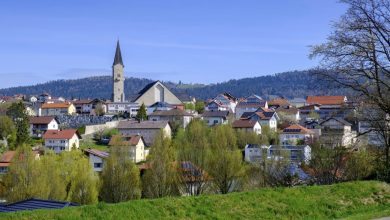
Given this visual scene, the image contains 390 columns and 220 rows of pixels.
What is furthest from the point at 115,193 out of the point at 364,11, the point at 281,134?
the point at 281,134

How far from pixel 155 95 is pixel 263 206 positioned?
290 feet

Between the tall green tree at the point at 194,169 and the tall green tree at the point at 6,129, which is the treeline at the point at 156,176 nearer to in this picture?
the tall green tree at the point at 194,169

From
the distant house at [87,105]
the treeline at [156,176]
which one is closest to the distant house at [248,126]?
the treeline at [156,176]

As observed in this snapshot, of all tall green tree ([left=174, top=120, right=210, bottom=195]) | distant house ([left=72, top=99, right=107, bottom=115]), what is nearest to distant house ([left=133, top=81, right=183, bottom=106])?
distant house ([left=72, top=99, right=107, bottom=115])

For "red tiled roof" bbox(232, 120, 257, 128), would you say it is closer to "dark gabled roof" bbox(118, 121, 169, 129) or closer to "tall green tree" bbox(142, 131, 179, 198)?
"dark gabled roof" bbox(118, 121, 169, 129)

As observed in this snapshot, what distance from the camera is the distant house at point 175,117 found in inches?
2731

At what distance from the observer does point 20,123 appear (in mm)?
58750

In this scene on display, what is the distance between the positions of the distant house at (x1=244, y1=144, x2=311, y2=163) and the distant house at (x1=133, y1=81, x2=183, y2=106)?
49.7 m

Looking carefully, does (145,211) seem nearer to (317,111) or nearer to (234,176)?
(234,176)

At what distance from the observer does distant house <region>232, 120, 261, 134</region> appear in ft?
200

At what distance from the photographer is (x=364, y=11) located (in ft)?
37.3

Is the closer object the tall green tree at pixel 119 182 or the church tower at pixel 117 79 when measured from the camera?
the tall green tree at pixel 119 182

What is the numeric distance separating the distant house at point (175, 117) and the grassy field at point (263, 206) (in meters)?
54.5

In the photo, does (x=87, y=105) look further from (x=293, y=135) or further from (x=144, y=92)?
(x=293, y=135)
